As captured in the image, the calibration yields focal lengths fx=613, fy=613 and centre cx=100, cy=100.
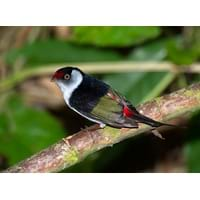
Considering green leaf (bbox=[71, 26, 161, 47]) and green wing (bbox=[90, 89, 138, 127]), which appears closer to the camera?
green wing (bbox=[90, 89, 138, 127])

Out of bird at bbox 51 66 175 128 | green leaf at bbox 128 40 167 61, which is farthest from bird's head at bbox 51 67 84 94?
green leaf at bbox 128 40 167 61

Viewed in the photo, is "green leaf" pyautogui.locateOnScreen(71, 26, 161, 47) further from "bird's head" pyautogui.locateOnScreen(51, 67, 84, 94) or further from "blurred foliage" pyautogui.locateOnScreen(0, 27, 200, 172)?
"bird's head" pyautogui.locateOnScreen(51, 67, 84, 94)

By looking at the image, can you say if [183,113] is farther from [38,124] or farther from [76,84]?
[38,124]

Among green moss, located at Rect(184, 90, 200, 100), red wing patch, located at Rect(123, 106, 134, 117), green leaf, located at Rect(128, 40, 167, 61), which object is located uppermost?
green leaf, located at Rect(128, 40, 167, 61)

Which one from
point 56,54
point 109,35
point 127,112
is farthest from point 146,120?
point 56,54

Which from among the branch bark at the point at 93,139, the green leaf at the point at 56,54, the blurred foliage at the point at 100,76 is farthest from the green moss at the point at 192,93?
the green leaf at the point at 56,54

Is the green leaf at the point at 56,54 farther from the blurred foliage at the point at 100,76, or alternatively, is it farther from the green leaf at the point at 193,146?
the green leaf at the point at 193,146
